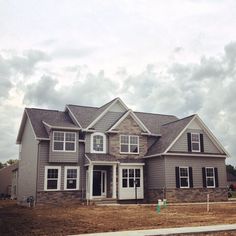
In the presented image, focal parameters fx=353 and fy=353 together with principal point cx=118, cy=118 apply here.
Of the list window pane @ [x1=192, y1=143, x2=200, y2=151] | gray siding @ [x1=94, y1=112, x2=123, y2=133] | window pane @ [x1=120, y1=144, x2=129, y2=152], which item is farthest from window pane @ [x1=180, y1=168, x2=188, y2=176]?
gray siding @ [x1=94, y1=112, x2=123, y2=133]

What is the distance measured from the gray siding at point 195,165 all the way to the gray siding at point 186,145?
2.14 ft

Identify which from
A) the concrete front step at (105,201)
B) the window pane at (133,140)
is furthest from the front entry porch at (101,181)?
the window pane at (133,140)

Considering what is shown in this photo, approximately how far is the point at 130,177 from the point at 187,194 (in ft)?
15.8

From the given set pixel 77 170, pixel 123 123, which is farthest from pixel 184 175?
pixel 77 170

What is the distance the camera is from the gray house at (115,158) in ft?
89.1

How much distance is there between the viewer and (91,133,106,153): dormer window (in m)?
28.8

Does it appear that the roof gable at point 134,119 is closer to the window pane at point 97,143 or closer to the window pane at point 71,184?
the window pane at point 97,143

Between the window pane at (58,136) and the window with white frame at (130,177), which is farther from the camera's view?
the window with white frame at (130,177)

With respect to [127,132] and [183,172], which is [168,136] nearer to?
[183,172]

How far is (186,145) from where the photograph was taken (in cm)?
2955

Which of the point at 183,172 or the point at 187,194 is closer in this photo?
the point at 187,194

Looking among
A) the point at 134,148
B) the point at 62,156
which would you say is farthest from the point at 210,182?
the point at 62,156

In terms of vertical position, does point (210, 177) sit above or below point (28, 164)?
below

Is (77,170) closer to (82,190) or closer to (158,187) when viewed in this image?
(82,190)
